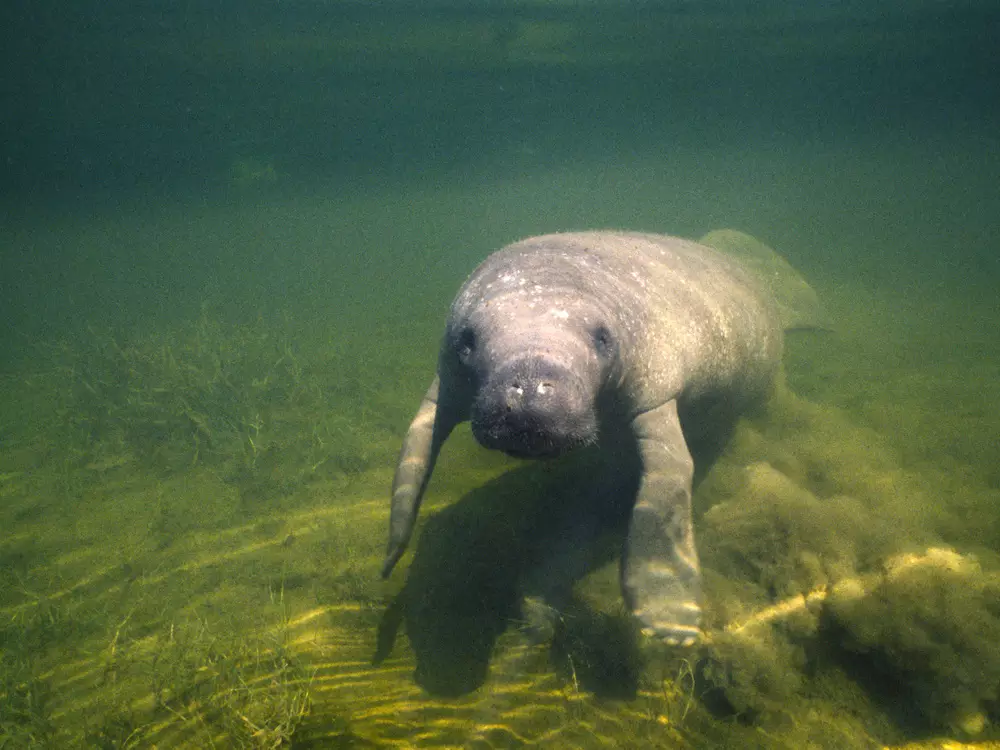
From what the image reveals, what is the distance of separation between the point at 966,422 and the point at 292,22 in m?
20.8

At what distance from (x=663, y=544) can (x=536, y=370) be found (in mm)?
1377

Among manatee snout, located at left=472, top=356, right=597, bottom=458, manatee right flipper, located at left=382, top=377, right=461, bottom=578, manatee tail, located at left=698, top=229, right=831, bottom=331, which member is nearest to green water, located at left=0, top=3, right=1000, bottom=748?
manatee right flipper, located at left=382, top=377, right=461, bottom=578

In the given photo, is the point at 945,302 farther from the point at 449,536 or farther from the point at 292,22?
the point at 292,22

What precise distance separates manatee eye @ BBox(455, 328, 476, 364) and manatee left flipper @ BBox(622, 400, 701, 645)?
1199mm

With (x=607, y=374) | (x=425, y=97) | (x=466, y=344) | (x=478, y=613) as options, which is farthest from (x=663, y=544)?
(x=425, y=97)

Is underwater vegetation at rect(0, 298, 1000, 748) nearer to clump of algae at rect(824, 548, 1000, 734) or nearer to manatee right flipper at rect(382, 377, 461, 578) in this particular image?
clump of algae at rect(824, 548, 1000, 734)

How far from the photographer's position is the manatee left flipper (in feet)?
9.61

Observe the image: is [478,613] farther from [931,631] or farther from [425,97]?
[425,97]

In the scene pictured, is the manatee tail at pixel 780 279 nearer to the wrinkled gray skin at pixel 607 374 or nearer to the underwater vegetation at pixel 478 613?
the underwater vegetation at pixel 478 613

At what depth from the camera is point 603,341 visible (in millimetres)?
3061

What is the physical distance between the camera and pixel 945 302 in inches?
519

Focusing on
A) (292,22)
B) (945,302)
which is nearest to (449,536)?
(945,302)

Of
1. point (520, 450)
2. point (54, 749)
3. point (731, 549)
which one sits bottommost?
point (54, 749)

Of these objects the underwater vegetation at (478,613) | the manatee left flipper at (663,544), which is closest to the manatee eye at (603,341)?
the manatee left flipper at (663,544)
